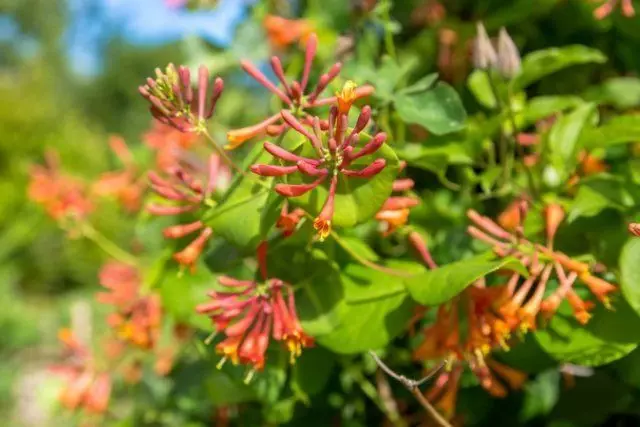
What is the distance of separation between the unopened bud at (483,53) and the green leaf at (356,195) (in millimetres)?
258

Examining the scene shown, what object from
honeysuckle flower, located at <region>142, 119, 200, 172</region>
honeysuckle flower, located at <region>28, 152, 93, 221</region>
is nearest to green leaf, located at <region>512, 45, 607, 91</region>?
honeysuckle flower, located at <region>142, 119, 200, 172</region>

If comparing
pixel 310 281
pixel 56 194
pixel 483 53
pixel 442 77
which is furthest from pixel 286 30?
pixel 56 194

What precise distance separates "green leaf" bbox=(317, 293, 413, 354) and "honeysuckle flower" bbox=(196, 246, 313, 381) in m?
0.03

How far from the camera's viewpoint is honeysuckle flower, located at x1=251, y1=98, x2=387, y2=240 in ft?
1.87

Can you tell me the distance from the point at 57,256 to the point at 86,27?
14.7 meters

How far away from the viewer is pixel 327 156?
59 centimetres

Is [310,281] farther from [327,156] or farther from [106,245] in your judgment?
[106,245]

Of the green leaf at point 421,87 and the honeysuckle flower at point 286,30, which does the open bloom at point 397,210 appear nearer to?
the green leaf at point 421,87

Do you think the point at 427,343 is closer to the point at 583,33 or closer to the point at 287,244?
the point at 287,244

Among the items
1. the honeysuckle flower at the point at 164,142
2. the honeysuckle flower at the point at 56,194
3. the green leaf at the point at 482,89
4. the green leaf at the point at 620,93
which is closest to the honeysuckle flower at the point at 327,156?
the green leaf at the point at 482,89

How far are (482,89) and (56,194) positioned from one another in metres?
0.84

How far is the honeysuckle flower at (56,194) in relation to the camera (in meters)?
1.41

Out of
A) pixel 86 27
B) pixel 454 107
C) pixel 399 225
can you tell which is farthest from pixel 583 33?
pixel 86 27

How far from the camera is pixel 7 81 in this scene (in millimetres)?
11180
